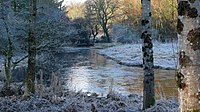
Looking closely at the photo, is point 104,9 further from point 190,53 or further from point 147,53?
point 190,53

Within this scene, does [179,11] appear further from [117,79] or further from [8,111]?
[117,79]

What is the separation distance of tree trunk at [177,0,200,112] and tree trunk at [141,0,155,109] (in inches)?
172

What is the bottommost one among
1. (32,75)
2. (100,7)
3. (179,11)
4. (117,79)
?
(117,79)

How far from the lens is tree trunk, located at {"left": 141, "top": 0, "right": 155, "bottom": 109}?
300 inches

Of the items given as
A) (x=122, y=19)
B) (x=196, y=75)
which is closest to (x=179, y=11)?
(x=196, y=75)

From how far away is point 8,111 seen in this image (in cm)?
817

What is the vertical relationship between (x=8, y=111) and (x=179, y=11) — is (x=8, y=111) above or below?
below

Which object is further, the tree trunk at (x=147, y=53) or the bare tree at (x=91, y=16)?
the bare tree at (x=91, y=16)

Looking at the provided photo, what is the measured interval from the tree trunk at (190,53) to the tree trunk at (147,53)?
4358mm

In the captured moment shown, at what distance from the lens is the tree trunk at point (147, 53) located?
300 inches

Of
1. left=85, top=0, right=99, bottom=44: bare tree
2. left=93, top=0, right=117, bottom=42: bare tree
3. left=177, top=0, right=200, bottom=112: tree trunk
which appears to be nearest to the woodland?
left=177, top=0, right=200, bottom=112: tree trunk

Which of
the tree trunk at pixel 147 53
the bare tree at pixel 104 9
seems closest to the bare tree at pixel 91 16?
the bare tree at pixel 104 9

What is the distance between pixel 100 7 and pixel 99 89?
53.0 meters

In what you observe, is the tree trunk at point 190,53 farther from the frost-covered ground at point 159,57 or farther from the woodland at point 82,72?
the frost-covered ground at point 159,57
